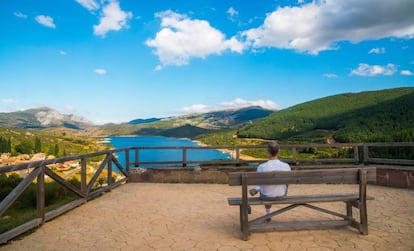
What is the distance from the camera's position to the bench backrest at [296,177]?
3.72m

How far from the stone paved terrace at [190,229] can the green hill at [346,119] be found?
126ft

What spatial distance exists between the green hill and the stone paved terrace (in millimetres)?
38455

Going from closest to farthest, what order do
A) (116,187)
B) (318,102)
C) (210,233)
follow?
1. (210,233)
2. (116,187)
3. (318,102)

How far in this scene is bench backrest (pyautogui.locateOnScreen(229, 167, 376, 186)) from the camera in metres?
3.72

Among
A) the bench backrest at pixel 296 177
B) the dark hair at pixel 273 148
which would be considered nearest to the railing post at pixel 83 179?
the bench backrest at pixel 296 177

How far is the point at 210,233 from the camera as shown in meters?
4.14

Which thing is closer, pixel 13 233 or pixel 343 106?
pixel 13 233

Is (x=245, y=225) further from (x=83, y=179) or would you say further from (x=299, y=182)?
(x=83, y=179)

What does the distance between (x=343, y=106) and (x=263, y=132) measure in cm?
4181

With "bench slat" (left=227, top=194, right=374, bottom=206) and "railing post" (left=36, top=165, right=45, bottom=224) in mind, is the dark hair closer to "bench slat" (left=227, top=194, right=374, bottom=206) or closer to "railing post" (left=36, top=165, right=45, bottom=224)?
"bench slat" (left=227, top=194, right=374, bottom=206)

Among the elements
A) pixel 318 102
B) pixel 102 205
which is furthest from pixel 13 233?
pixel 318 102

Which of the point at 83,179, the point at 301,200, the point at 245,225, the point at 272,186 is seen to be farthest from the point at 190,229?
the point at 83,179

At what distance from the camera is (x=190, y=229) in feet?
14.3

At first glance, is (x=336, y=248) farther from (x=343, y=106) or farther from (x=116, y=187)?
(x=343, y=106)
